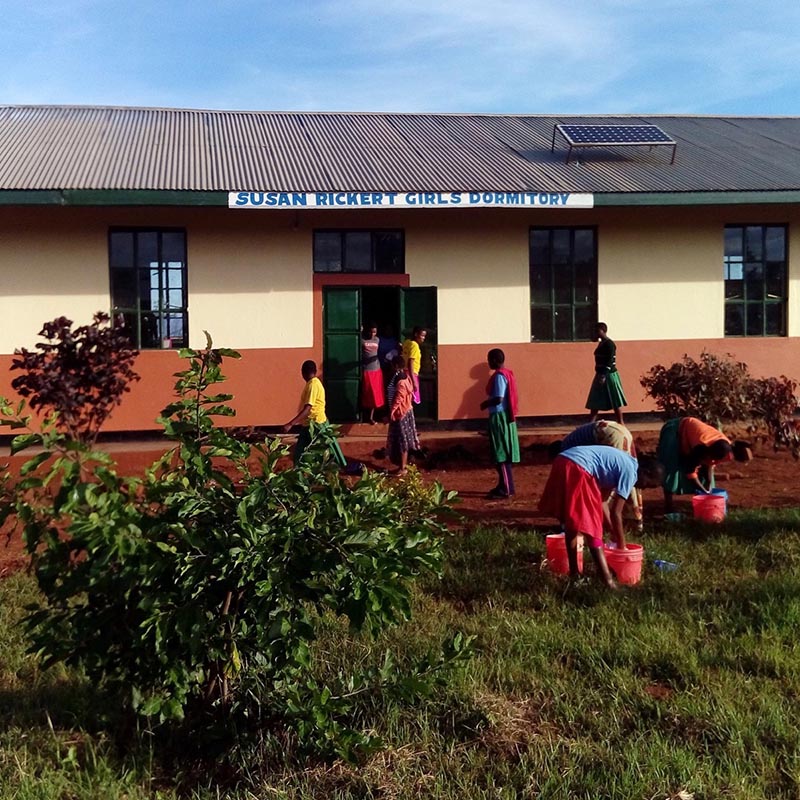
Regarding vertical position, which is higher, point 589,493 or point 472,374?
point 472,374

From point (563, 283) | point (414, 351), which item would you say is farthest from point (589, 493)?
point (563, 283)

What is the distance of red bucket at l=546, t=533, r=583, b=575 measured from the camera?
5.73 metres

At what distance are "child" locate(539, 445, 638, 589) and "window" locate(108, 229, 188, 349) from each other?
7.18 meters

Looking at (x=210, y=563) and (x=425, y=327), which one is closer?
(x=210, y=563)

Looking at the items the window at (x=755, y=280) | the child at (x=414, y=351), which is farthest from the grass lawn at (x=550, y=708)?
the window at (x=755, y=280)

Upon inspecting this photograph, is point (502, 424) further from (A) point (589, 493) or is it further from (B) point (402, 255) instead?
(B) point (402, 255)

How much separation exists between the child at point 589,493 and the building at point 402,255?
6.03 m

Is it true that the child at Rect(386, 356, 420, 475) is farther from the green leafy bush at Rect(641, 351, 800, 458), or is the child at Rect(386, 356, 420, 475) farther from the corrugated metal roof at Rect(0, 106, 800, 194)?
the corrugated metal roof at Rect(0, 106, 800, 194)

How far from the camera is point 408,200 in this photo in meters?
10.8

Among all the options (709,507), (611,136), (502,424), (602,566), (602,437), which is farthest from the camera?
(611,136)

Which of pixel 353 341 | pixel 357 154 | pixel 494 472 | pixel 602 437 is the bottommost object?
pixel 494 472

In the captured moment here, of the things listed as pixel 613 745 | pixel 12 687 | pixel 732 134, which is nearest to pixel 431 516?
pixel 613 745

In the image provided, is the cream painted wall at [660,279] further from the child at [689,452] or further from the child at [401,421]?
the child at [689,452]

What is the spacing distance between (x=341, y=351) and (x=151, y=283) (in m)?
2.70
